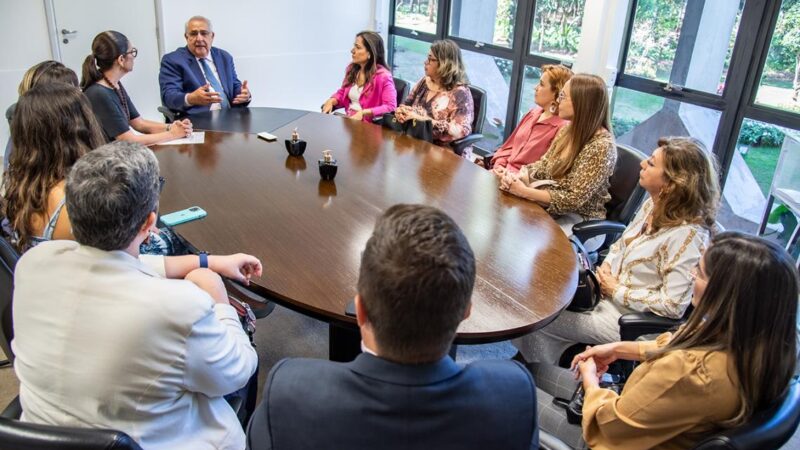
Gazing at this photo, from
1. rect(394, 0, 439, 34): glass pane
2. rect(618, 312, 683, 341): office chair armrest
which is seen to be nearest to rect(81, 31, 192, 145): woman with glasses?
rect(618, 312, 683, 341): office chair armrest

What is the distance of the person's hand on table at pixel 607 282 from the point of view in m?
2.10

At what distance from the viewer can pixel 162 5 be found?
4.86 metres

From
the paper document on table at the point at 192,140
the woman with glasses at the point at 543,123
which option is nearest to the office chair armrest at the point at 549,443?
the woman with glasses at the point at 543,123

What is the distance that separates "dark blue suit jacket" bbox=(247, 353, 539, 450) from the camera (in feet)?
2.86

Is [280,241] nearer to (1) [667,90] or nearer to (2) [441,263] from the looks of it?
(2) [441,263]

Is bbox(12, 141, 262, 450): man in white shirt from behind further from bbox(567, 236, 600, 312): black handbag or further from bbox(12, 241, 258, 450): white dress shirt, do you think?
bbox(567, 236, 600, 312): black handbag

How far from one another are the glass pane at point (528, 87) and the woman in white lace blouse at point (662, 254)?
275cm

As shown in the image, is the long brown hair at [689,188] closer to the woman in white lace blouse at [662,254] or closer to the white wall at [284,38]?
the woman in white lace blouse at [662,254]

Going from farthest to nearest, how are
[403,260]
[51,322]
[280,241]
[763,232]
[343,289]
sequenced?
[763,232] < [280,241] < [343,289] < [51,322] < [403,260]

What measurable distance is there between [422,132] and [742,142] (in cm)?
191

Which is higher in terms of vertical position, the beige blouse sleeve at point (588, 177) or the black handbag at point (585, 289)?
the beige blouse sleeve at point (588, 177)

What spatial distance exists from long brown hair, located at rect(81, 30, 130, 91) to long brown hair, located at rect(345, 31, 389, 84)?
1608 mm

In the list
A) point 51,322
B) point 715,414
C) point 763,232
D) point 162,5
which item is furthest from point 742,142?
point 162,5

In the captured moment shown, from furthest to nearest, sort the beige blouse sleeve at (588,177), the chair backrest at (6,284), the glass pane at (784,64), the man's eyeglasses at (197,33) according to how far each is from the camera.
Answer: the man's eyeglasses at (197,33), the glass pane at (784,64), the beige blouse sleeve at (588,177), the chair backrest at (6,284)
